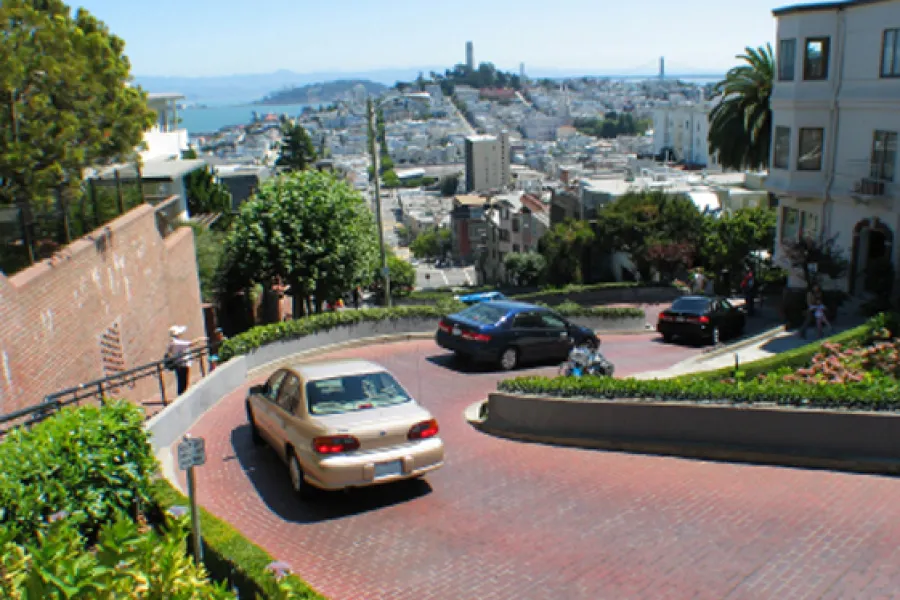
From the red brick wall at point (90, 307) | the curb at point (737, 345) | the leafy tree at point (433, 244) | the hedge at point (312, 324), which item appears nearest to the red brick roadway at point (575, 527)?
the red brick wall at point (90, 307)

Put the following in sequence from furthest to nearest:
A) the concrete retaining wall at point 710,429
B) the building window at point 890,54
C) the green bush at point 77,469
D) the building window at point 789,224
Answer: the building window at point 789,224 < the building window at point 890,54 < the concrete retaining wall at point 710,429 < the green bush at point 77,469

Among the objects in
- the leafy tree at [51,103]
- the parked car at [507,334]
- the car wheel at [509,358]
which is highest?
the leafy tree at [51,103]

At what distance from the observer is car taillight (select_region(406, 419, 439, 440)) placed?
29.8 feet

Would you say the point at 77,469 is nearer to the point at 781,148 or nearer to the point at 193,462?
the point at 193,462

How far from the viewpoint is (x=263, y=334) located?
16.4 metres

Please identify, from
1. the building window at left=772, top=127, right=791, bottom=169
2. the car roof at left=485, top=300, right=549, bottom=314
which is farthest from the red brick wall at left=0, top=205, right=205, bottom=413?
the building window at left=772, top=127, right=791, bottom=169

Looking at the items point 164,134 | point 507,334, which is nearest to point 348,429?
point 507,334

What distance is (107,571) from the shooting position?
18.0 ft

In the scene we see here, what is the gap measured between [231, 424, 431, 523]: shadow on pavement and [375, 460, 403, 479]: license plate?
50 cm

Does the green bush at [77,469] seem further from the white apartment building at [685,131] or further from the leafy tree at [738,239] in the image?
the white apartment building at [685,131]

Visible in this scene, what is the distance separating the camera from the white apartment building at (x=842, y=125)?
21469mm

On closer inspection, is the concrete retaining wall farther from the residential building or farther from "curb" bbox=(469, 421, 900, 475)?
the residential building

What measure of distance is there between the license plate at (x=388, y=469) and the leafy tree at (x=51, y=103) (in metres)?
8.63

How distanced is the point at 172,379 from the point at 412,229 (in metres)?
164
